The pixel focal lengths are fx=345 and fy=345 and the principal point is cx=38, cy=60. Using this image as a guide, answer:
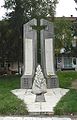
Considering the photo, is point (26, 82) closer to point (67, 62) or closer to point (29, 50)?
point (29, 50)

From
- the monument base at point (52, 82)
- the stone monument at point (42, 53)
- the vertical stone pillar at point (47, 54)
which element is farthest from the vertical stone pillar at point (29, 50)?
the monument base at point (52, 82)

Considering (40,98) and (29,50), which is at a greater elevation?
(29,50)

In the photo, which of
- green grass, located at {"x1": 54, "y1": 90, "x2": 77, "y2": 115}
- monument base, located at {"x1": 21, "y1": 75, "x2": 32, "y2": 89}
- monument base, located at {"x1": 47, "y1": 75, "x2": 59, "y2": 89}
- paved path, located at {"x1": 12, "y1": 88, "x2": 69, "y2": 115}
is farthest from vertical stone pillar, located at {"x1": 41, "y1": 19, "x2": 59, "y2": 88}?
green grass, located at {"x1": 54, "y1": 90, "x2": 77, "y2": 115}

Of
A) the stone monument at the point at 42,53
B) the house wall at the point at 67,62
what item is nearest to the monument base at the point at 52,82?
the stone monument at the point at 42,53

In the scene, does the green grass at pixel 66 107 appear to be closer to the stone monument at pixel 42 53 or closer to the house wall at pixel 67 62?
the stone monument at pixel 42 53

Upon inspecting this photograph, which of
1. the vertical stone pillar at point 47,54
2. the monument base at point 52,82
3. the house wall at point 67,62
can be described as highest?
the vertical stone pillar at point 47,54

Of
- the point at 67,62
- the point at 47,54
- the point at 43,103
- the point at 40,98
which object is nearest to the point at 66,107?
the point at 43,103

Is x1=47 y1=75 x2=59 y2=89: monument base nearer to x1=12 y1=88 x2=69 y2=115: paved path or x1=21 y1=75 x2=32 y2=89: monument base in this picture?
x1=21 y1=75 x2=32 y2=89: monument base

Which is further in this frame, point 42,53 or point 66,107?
point 42,53

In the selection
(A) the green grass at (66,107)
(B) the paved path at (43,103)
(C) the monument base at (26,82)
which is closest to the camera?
(A) the green grass at (66,107)

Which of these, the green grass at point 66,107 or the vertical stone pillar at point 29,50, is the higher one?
the vertical stone pillar at point 29,50

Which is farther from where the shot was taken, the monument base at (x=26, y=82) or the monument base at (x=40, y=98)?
the monument base at (x=26, y=82)

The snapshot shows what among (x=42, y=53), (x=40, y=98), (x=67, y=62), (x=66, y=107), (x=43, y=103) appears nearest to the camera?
(x=66, y=107)

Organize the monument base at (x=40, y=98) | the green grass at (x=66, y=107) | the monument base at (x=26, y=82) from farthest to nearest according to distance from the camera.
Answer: the monument base at (x=26, y=82), the monument base at (x=40, y=98), the green grass at (x=66, y=107)
